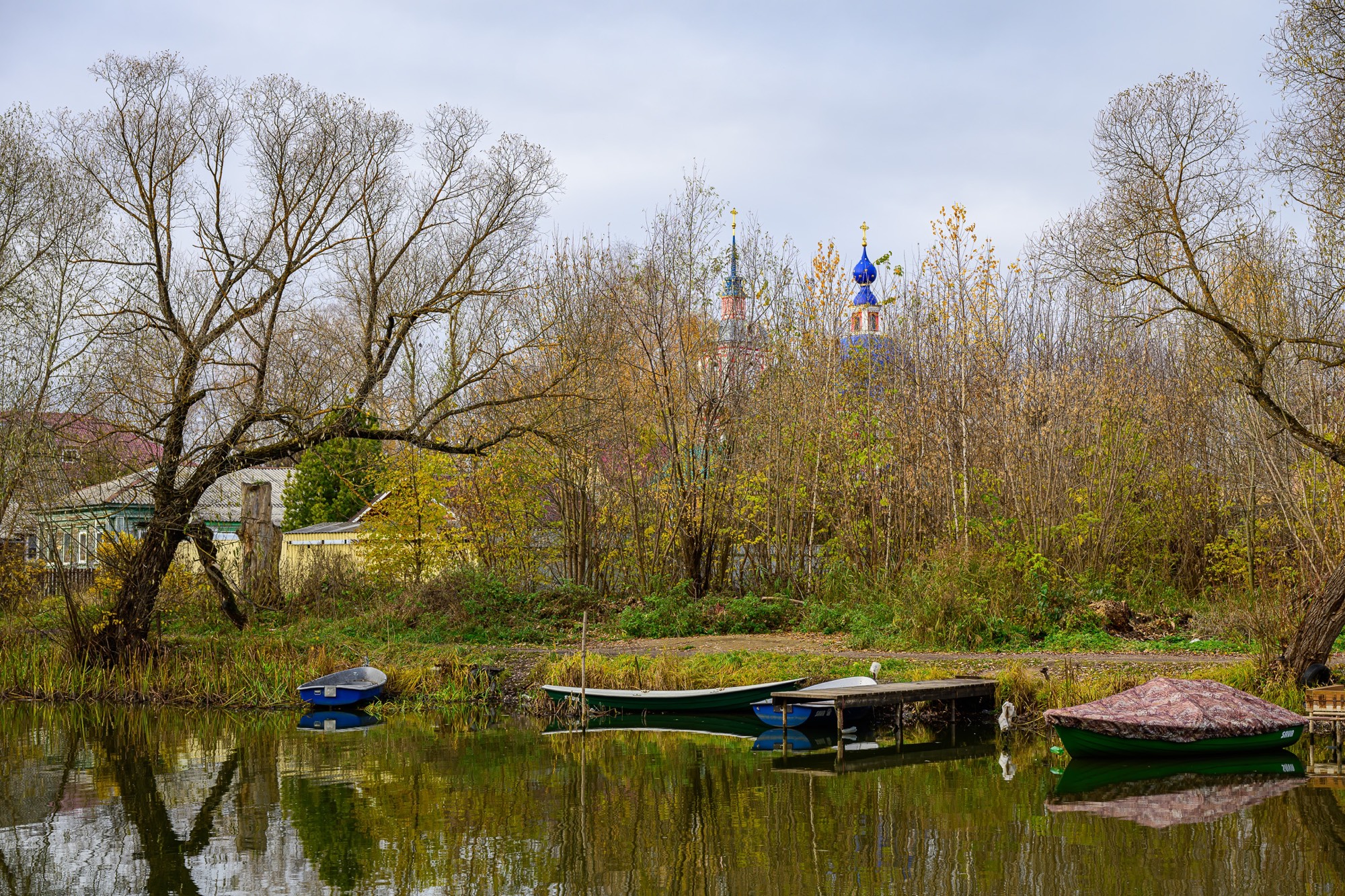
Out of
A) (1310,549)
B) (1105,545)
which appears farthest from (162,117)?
(1310,549)

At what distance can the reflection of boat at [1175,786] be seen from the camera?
1060 cm

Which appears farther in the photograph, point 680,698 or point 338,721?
point 338,721

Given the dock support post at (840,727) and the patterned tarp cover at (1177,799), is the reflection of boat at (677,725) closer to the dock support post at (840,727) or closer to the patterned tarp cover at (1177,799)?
the dock support post at (840,727)

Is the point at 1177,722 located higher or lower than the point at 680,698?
higher

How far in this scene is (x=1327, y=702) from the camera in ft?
41.9

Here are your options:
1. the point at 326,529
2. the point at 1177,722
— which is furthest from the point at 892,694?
the point at 326,529

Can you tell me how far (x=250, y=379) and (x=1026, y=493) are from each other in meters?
13.2

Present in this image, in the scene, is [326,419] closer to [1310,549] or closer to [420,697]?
[420,697]

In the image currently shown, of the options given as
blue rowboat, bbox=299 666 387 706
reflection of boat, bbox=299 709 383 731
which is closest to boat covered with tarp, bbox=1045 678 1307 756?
reflection of boat, bbox=299 709 383 731

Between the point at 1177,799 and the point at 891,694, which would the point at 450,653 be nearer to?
the point at 891,694

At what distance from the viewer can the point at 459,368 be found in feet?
71.3

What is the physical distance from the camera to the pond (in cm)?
877

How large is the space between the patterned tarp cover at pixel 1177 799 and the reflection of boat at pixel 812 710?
384cm

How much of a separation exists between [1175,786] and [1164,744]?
3.29 feet
